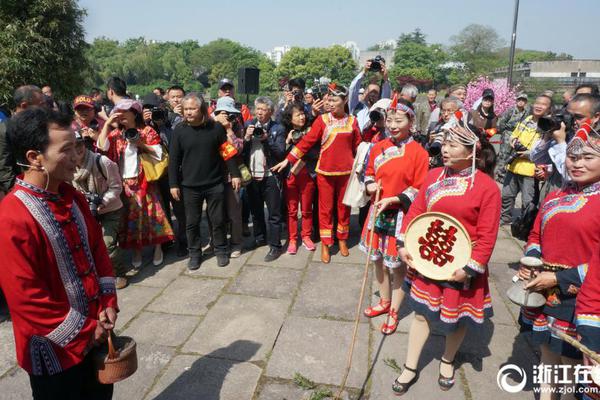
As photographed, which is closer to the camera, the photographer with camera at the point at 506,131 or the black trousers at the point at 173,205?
the black trousers at the point at 173,205

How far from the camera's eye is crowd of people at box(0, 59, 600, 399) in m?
1.69

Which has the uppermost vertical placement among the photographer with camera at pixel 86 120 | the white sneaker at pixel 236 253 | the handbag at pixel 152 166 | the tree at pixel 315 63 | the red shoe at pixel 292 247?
the tree at pixel 315 63

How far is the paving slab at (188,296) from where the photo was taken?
3.68m

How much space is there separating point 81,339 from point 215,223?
276 cm

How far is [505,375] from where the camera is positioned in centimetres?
278

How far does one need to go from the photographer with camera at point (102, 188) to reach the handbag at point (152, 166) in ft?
1.69

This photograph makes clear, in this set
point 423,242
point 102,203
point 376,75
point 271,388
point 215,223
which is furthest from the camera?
point 376,75

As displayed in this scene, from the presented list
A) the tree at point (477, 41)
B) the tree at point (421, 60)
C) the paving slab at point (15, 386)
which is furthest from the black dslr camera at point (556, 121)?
the tree at point (421, 60)

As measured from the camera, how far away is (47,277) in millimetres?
1688

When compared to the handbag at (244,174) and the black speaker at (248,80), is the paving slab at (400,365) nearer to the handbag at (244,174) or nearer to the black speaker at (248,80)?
the handbag at (244,174)

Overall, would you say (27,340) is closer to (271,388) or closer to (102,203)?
(271,388)

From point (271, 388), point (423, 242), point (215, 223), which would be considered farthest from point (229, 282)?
point (423, 242)

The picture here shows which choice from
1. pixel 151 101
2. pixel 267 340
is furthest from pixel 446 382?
pixel 151 101

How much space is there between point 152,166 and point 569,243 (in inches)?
150
